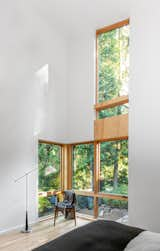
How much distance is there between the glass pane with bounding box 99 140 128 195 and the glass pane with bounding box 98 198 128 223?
222mm

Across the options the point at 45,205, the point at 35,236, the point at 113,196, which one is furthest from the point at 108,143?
the point at 35,236

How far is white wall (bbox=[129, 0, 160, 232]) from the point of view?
4.31 meters

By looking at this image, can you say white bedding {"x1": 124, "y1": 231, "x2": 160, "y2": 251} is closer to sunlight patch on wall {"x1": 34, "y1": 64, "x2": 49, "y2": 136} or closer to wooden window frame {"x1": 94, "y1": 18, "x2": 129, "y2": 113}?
wooden window frame {"x1": 94, "y1": 18, "x2": 129, "y2": 113}

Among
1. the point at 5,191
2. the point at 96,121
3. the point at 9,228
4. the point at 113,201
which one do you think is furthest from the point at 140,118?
the point at 9,228

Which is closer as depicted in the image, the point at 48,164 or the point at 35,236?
the point at 35,236

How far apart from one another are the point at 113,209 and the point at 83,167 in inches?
50.3

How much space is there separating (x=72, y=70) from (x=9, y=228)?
405cm

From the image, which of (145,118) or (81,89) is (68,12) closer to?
(81,89)

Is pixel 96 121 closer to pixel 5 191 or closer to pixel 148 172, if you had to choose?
pixel 148 172

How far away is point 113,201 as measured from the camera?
545cm

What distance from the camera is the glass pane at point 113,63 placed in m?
5.65

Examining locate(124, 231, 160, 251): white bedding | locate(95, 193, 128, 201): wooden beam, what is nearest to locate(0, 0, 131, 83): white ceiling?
locate(95, 193, 128, 201): wooden beam

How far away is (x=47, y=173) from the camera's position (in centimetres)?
582

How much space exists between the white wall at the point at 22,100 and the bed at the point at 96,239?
2754 millimetres
